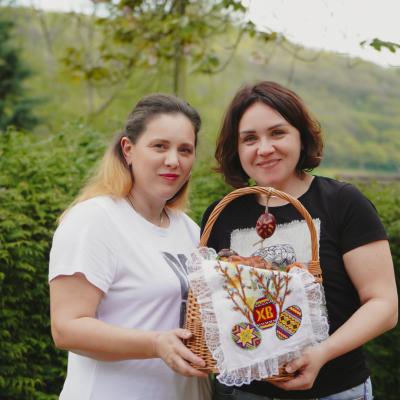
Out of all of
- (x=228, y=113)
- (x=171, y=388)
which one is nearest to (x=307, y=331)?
(x=171, y=388)

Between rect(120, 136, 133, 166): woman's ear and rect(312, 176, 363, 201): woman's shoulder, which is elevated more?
rect(120, 136, 133, 166): woman's ear

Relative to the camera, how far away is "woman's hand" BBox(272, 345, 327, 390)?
1.84 meters

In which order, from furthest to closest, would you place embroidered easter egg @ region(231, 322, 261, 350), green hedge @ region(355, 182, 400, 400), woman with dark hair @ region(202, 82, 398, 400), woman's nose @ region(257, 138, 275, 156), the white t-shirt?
1. green hedge @ region(355, 182, 400, 400)
2. woman's nose @ region(257, 138, 275, 156)
3. the white t-shirt
4. woman with dark hair @ region(202, 82, 398, 400)
5. embroidered easter egg @ region(231, 322, 261, 350)

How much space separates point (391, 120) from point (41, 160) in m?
18.0

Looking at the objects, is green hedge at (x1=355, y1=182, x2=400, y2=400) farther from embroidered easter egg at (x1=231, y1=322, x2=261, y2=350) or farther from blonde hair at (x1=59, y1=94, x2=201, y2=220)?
embroidered easter egg at (x1=231, y1=322, x2=261, y2=350)

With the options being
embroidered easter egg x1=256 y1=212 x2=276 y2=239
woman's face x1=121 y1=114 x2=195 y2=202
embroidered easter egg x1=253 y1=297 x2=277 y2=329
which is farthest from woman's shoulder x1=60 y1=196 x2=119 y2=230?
embroidered easter egg x1=253 y1=297 x2=277 y2=329

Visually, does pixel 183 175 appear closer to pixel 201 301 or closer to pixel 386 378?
pixel 201 301

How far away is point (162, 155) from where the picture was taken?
2254 mm

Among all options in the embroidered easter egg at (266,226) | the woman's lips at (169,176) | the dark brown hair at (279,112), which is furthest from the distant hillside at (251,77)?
the embroidered easter egg at (266,226)

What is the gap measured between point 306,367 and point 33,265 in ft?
7.26

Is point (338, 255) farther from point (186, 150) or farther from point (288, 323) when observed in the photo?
point (186, 150)

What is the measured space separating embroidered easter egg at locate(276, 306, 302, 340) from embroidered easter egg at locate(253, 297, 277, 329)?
29mm

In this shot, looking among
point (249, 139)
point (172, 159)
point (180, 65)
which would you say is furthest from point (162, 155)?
point (180, 65)

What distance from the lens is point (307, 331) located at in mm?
1856
